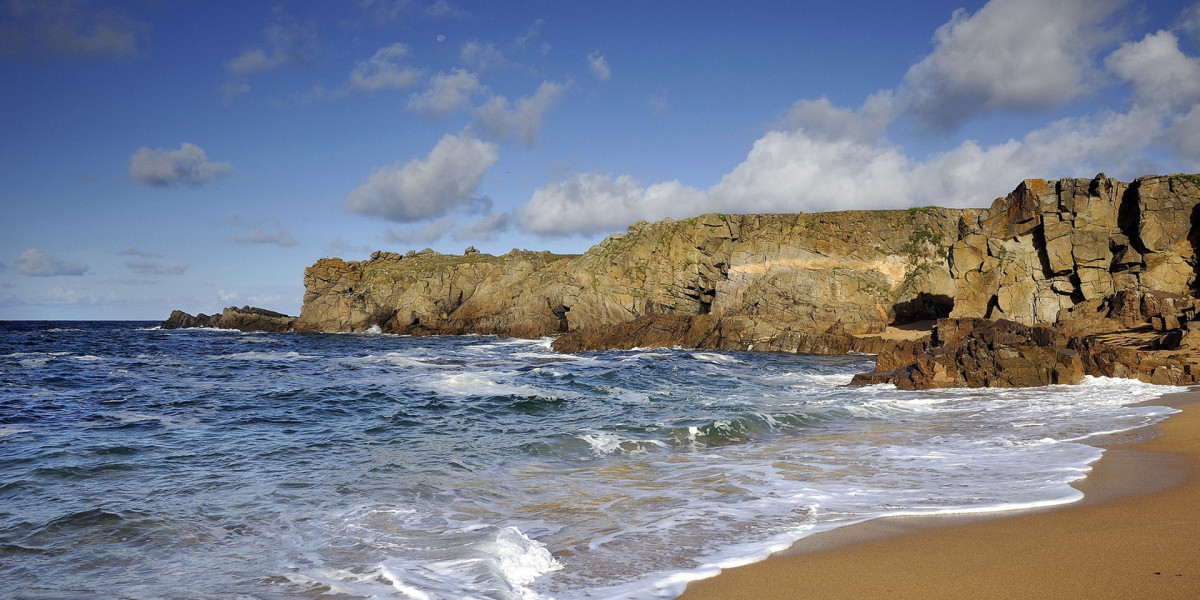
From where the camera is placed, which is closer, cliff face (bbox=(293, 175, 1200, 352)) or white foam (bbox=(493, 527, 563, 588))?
white foam (bbox=(493, 527, 563, 588))

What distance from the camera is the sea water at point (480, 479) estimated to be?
4.65 m

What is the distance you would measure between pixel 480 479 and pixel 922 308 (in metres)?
33.3

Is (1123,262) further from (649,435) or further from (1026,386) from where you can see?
(649,435)

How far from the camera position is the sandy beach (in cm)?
353

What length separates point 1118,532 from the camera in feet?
14.2

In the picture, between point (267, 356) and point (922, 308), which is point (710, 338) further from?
point (267, 356)

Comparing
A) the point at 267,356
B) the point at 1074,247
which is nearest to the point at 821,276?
the point at 1074,247

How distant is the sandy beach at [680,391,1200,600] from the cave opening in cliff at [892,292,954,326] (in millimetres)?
31150

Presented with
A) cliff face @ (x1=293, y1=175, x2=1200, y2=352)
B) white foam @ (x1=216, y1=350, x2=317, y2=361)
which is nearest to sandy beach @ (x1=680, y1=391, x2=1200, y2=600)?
cliff face @ (x1=293, y1=175, x2=1200, y2=352)

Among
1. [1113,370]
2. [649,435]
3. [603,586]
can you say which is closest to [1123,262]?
[1113,370]

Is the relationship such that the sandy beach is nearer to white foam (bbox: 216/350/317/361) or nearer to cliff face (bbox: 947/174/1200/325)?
cliff face (bbox: 947/174/1200/325)

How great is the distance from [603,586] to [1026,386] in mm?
13916

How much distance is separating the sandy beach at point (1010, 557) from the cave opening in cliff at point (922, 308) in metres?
31.1

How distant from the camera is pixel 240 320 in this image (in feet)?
201
